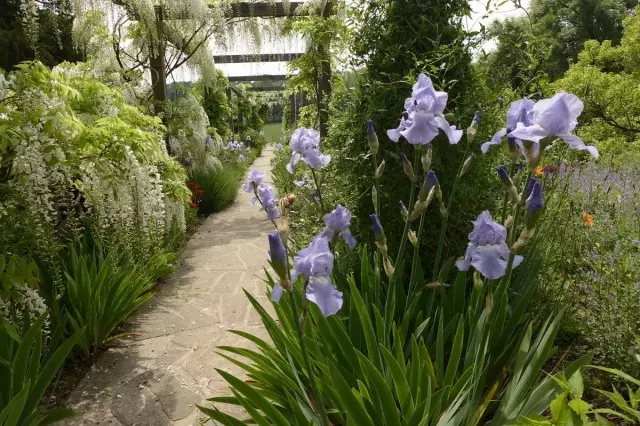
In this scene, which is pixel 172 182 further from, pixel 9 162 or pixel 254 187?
pixel 254 187

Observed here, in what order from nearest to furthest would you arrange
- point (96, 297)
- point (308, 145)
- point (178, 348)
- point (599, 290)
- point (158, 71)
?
point (308, 145) < point (599, 290) < point (96, 297) < point (178, 348) < point (158, 71)

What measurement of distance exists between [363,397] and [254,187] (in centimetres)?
113

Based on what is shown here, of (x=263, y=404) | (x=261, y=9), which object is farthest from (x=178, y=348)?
(x=261, y=9)

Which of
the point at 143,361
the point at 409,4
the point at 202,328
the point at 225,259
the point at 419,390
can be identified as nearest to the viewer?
the point at 419,390

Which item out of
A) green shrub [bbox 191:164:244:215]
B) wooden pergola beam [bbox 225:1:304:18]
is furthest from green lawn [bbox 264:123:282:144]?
wooden pergola beam [bbox 225:1:304:18]

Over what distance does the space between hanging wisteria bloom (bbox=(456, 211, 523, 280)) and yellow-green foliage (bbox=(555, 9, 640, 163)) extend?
6.58 metres

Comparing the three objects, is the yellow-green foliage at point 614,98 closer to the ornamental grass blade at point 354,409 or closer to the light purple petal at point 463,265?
the light purple petal at point 463,265

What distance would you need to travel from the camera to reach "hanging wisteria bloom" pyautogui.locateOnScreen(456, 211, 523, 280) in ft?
4.50

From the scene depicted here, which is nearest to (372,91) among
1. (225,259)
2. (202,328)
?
(202,328)

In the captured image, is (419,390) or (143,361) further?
(143,361)

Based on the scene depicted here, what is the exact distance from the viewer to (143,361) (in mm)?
3006

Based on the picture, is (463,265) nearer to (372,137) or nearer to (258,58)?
(372,137)

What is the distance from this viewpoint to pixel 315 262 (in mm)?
1161

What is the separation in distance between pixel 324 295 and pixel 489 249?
0.57m
